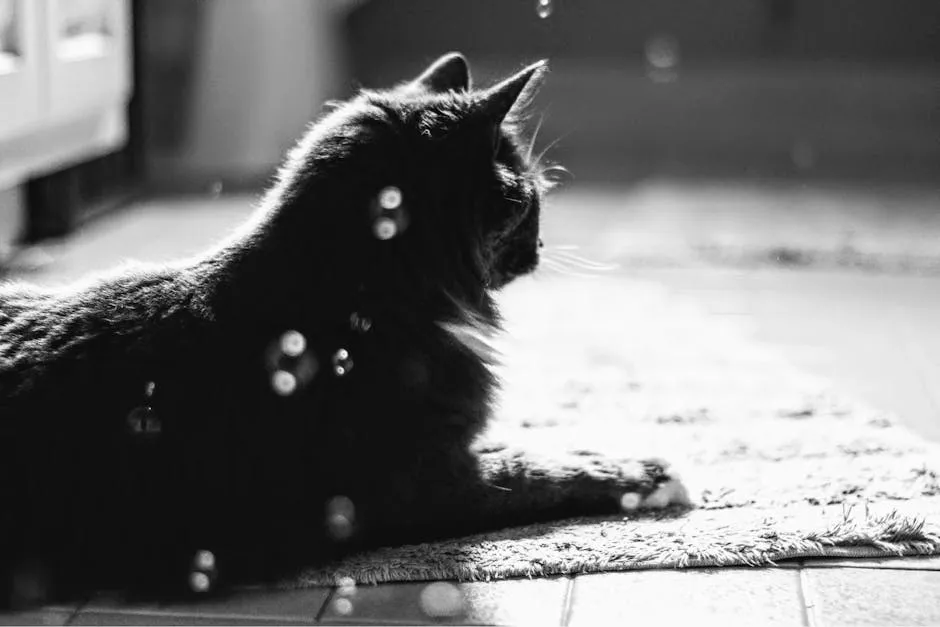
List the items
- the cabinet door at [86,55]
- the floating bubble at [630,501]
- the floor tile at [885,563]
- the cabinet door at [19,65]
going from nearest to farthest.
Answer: the floor tile at [885,563] → the floating bubble at [630,501] → the cabinet door at [19,65] → the cabinet door at [86,55]

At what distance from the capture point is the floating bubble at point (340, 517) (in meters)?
1.28

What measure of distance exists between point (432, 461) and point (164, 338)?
1.13ft

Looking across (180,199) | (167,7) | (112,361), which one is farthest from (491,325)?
(167,7)

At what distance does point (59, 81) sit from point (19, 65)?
0.21 metres

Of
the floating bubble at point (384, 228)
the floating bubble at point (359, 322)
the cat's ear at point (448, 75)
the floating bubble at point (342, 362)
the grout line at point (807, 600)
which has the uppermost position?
the cat's ear at point (448, 75)

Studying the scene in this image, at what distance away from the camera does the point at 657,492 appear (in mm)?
1472

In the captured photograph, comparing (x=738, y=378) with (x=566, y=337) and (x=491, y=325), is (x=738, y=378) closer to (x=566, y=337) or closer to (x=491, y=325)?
(x=566, y=337)

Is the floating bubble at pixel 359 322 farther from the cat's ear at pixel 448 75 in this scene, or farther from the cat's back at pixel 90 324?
the cat's ear at pixel 448 75

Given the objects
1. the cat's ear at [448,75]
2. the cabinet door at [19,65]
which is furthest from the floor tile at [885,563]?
the cabinet door at [19,65]

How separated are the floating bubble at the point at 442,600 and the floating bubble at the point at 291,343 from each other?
0.31m

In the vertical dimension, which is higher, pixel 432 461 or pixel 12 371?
pixel 12 371

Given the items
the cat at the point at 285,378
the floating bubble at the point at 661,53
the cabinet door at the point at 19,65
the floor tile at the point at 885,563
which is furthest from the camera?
the floating bubble at the point at 661,53

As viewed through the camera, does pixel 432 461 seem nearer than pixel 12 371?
No

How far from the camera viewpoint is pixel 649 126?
4.70 meters
